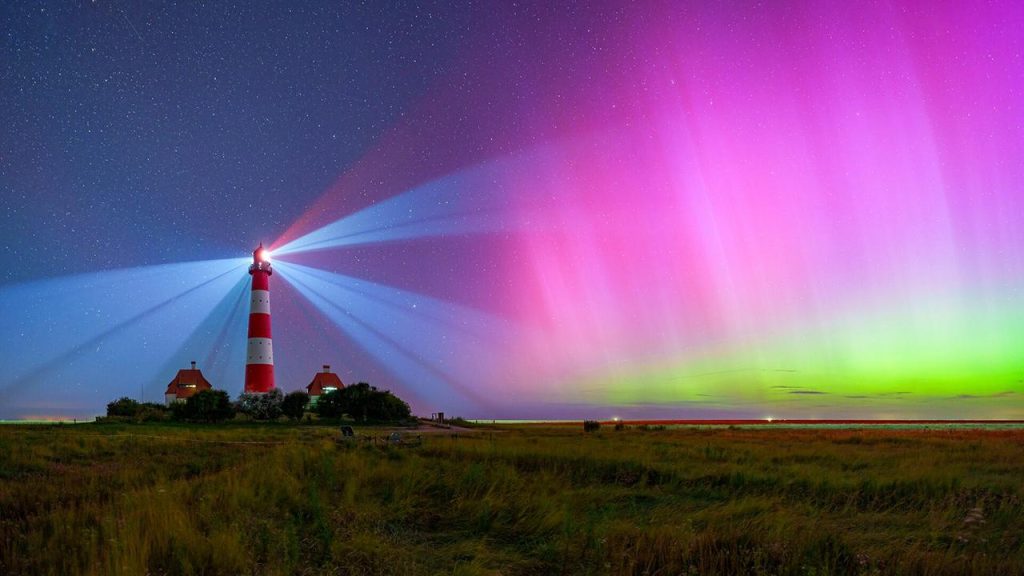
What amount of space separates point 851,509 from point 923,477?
495cm

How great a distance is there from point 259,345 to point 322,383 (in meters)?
15.8

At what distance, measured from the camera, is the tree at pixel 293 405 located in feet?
176

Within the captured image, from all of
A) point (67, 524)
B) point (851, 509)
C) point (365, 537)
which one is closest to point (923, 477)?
point (851, 509)

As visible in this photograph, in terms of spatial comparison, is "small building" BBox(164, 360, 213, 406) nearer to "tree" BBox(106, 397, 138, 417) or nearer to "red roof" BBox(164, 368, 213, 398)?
"red roof" BBox(164, 368, 213, 398)

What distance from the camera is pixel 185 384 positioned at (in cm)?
6869

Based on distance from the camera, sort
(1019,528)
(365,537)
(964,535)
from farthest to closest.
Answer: (1019,528)
(964,535)
(365,537)

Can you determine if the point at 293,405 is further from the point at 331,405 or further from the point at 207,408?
the point at 207,408

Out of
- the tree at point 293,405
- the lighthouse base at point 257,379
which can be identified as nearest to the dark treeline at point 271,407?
the tree at point 293,405

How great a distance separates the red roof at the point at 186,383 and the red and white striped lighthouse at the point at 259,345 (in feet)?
46.9

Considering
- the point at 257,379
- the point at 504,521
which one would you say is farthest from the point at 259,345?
the point at 504,521

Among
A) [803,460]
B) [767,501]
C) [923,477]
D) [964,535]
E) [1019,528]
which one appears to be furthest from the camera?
[803,460]

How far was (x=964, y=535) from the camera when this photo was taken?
25.5 feet

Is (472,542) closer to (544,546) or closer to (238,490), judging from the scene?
(544,546)

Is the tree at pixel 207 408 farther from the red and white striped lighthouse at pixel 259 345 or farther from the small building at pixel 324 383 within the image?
the small building at pixel 324 383
